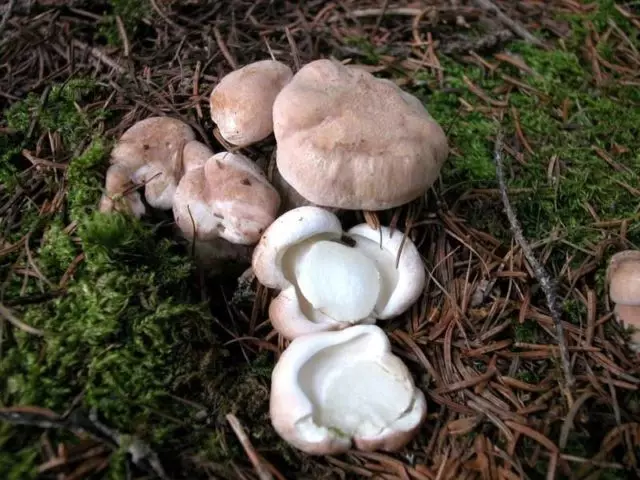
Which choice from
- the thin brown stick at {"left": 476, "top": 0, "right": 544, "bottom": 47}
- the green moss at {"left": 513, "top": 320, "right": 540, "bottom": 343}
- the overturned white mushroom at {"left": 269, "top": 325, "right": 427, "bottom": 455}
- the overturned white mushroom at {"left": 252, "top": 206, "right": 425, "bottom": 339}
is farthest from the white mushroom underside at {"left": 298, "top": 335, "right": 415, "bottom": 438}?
the thin brown stick at {"left": 476, "top": 0, "right": 544, "bottom": 47}

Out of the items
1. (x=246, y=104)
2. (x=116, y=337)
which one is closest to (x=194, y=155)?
(x=246, y=104)

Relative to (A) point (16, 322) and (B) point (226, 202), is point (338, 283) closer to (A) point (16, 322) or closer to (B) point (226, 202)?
(B) point (226, 202)

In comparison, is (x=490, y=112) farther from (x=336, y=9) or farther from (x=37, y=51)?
(x=37, y=51)

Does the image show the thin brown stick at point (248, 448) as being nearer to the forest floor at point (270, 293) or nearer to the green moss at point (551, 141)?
the forest floor at point (270, 293)

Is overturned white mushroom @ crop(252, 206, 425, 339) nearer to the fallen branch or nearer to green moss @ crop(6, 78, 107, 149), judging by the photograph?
the fallen branch

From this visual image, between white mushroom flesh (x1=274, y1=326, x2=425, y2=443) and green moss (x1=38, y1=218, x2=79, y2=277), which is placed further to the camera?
green moss (x1=38, y1=218, x2=79, y2=277)

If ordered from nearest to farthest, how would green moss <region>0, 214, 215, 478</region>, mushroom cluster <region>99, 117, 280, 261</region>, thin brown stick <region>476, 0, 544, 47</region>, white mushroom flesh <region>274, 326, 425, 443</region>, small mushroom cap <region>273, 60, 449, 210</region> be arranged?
green moss <region>0, 214, 215, 478</region> < white mushroom flesh <region>274, 326, 425, 443</region> < small mushroom cap <region>273, 60, 449, 210</region> < mushroom cluster <region>99, 117, 280, 261</region> < thin brown stick <region>476, 0, 544, 47</region>

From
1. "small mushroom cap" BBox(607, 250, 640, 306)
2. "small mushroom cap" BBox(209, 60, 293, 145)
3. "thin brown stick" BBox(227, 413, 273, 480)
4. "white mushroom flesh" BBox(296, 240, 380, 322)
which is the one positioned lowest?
"thin brown stick" BBox(227, 413, 273, 480)
